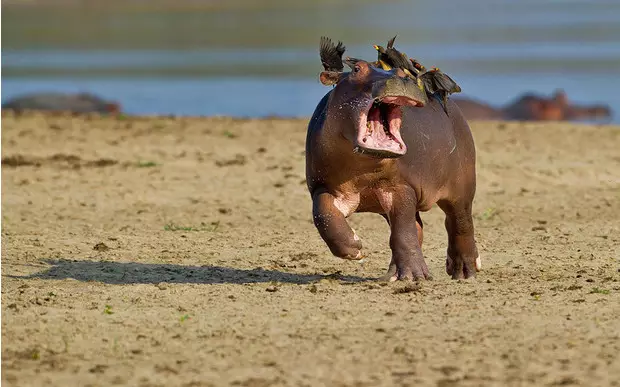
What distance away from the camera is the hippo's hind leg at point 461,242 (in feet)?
24.1

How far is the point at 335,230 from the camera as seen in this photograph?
6637mm

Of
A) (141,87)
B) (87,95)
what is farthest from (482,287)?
(141,87)

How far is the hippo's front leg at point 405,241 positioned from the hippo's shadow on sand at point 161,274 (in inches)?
18.3

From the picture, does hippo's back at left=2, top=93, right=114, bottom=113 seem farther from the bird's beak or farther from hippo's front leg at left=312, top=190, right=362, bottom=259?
hippo's front leg at left=312, top=190, right=362, bottom=259

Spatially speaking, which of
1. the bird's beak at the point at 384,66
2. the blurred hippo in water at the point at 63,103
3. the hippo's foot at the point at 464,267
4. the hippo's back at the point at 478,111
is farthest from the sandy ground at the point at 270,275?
the blurred hippo in water at the point at 63,103

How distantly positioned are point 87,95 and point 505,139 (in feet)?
25.4

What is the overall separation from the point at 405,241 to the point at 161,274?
144cm

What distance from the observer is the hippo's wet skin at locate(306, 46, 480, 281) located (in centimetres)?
645

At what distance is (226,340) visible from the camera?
18.3ft

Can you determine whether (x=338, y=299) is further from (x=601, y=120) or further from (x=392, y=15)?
(x=392, y=15)

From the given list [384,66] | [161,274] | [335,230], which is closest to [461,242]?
[335,230]

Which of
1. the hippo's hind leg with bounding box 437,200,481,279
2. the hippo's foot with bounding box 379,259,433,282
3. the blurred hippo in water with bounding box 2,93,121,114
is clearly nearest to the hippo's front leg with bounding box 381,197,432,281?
the hippo's foot with bounding box 379,259,433,282

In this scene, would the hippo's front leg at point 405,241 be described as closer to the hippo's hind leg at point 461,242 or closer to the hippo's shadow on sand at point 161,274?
the hippo's shadow on sand at point 161,274

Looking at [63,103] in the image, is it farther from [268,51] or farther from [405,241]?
[405,241]
